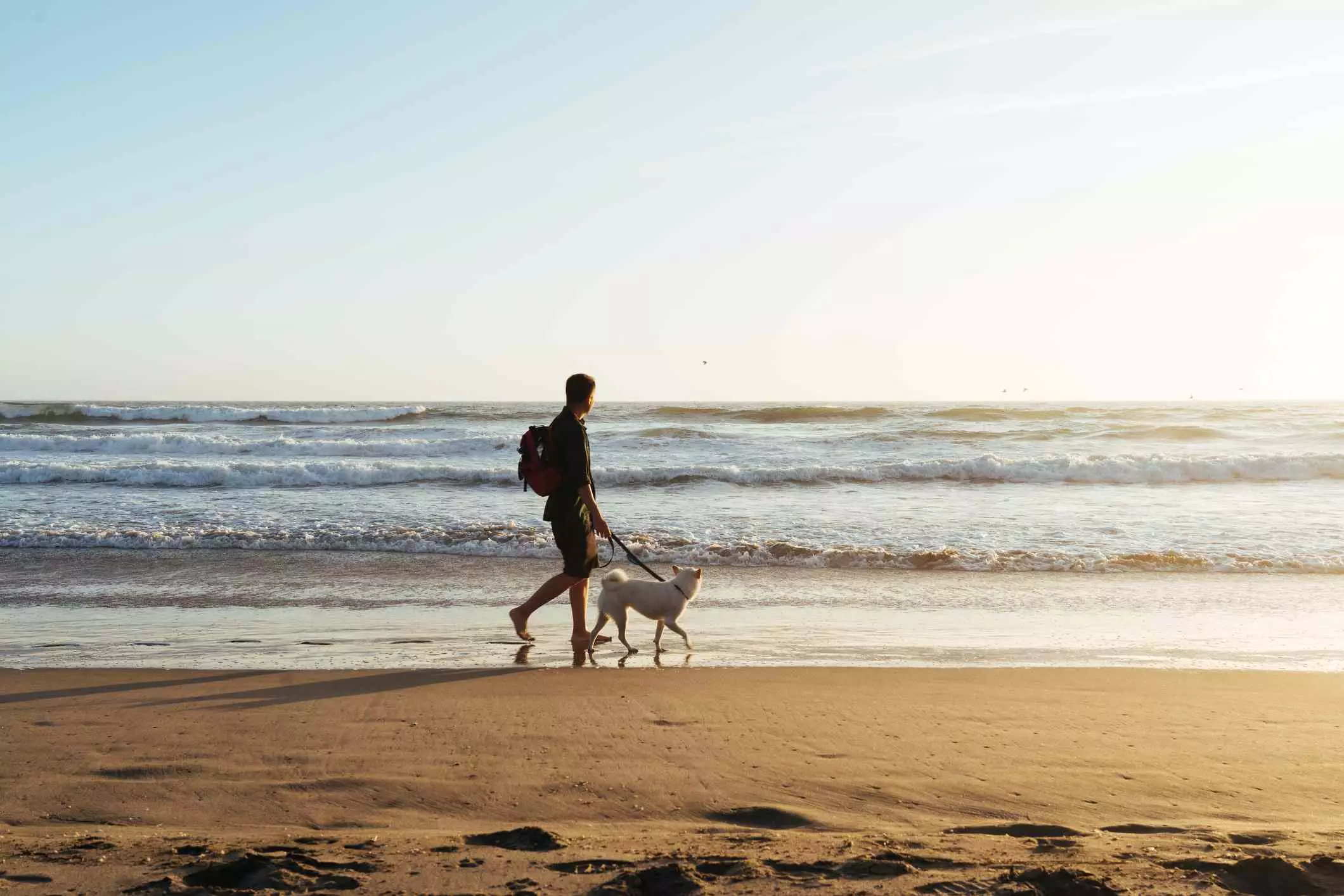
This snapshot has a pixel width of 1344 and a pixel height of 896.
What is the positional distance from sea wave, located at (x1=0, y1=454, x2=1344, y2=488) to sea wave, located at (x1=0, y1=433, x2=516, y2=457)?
22.8 ft

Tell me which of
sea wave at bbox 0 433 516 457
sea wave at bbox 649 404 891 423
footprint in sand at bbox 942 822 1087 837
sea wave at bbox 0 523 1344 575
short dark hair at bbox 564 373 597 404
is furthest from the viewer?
sea wave at bbox 649 404 891 423

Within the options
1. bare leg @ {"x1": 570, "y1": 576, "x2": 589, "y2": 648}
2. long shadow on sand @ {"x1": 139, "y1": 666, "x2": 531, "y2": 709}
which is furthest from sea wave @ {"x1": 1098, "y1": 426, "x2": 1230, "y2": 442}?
long shadow on sand @ {"x1": 139, "y1": 666, "x2": 531, "y2": 709}

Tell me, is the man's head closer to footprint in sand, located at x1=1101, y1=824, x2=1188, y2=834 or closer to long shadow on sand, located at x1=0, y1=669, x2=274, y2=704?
long shadow on sand, located at x1=0, y1=669, x2=274, y2=704

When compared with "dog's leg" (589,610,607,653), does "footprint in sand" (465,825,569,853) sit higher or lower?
higher

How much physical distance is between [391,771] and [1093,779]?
285 centimetres

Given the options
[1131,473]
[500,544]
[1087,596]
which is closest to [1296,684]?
[1087,596]

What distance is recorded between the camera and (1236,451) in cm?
2402

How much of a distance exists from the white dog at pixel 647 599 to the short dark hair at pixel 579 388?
4.23 feet

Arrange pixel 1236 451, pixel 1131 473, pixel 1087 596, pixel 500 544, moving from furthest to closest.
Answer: pixel 1236 451
pixel 1131 473
pixel 500 544
pixel 1087 596

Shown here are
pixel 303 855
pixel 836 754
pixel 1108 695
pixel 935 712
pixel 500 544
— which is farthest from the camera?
pixel 500 544

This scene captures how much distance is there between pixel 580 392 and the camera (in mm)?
6090

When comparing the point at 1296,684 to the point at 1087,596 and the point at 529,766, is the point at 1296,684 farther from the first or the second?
the point at 529,766

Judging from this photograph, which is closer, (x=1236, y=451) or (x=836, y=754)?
(x=836, y=754)

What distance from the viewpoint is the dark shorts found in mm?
6316
